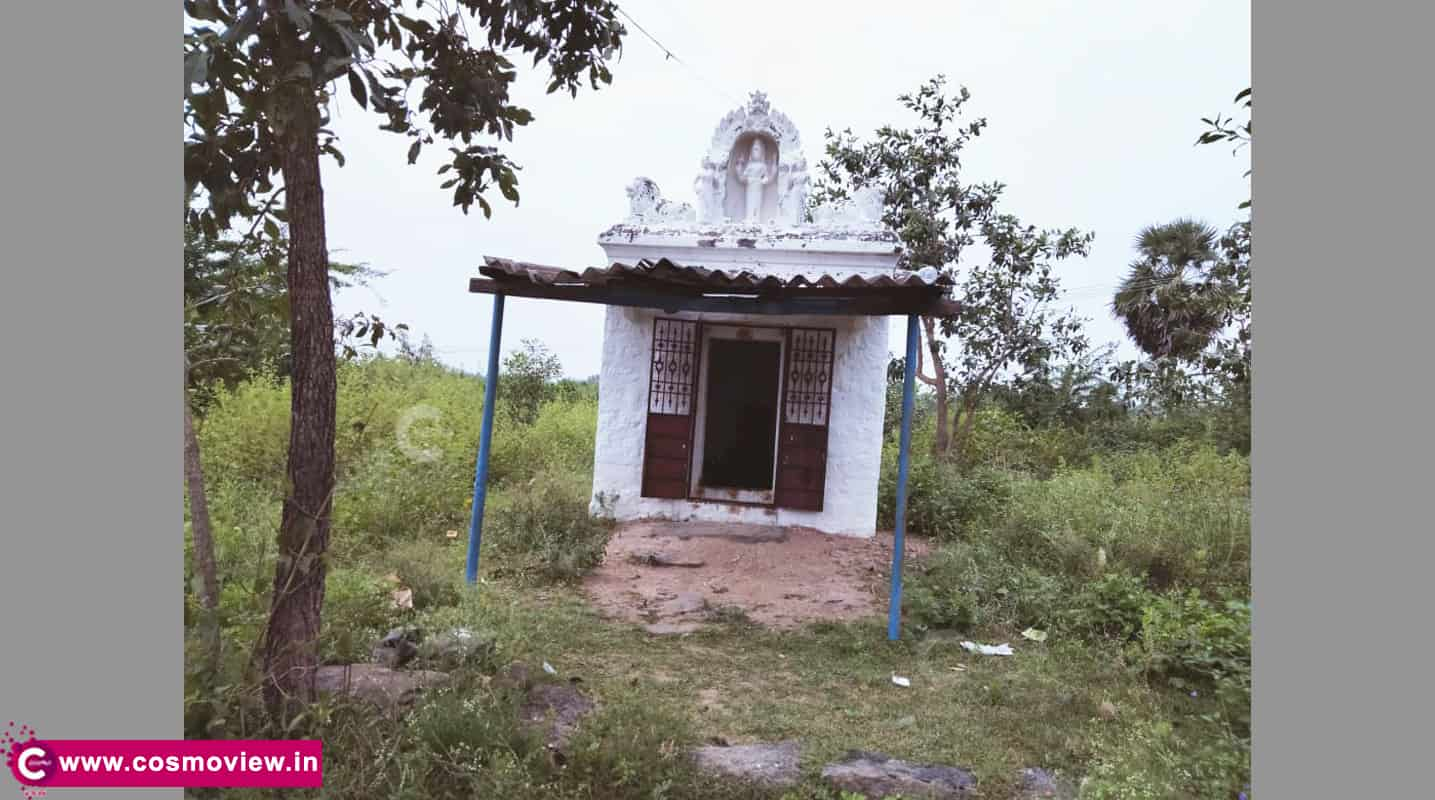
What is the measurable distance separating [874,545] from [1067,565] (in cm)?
187

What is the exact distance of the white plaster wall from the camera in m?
8.37

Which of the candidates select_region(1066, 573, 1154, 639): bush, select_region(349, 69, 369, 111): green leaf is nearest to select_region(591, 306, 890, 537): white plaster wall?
select_region(1066, 573, 1154, 639): bush

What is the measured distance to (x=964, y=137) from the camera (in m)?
11.3

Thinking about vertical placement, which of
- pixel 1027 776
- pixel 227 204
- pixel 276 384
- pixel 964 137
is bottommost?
pixel 1027 776

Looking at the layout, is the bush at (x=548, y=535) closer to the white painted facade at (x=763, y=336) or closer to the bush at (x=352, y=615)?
the white painted facade at (x=763, y=336)

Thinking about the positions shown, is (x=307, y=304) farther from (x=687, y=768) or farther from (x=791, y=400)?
(x=791, y=400)

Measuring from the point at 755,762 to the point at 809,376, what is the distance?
5.35m

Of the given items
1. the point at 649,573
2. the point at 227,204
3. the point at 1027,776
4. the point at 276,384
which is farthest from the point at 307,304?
the point at 276,384

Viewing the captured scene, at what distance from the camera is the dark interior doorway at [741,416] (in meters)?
11.1

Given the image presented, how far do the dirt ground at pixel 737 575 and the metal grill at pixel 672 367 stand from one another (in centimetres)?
119

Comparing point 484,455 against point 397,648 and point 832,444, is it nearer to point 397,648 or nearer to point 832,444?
point 397,648

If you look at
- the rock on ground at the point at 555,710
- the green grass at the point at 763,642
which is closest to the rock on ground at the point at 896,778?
the green grass at the point at 763,642

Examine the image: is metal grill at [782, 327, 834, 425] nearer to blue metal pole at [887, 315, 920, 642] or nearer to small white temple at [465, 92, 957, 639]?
small white temple at [465, 92, 957, 639]
